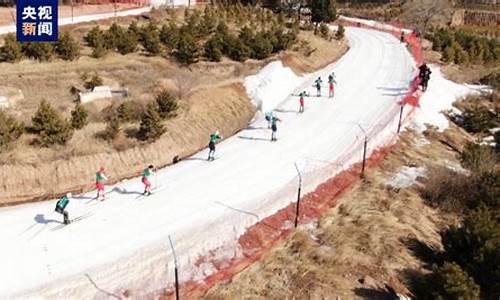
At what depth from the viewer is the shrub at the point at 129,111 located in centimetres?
2572

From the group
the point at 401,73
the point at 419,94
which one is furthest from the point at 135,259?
the point at 401,73

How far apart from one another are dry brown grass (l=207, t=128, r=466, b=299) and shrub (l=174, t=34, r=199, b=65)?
19011 mm

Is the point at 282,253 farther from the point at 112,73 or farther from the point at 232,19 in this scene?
the point at 232,19

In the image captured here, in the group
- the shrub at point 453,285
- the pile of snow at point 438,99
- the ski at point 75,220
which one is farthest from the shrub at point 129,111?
the pile of snow at point 438,99

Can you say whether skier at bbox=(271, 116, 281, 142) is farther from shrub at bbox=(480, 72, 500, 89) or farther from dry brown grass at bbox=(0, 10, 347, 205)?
shrub at bbox=(480, 72, 500, 89)

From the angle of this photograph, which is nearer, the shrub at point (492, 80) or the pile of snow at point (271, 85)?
the pile of snow at point (271, 85)

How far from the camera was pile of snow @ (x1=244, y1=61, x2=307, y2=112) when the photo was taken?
32.2 m

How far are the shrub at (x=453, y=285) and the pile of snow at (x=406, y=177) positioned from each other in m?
7.80

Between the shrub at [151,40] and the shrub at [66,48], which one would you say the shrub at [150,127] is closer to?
the shrub at [66,48]

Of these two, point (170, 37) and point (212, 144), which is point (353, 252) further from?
point (170, 37)

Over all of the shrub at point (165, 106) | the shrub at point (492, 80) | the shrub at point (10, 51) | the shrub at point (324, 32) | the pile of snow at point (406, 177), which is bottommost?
the pile of snow at point (406, 177)

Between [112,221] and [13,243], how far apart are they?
329 cm

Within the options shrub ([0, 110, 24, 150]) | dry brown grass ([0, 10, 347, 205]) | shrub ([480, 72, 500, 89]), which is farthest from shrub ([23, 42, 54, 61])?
shrub ([480, 72, 500, 89])

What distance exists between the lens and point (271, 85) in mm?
33625
